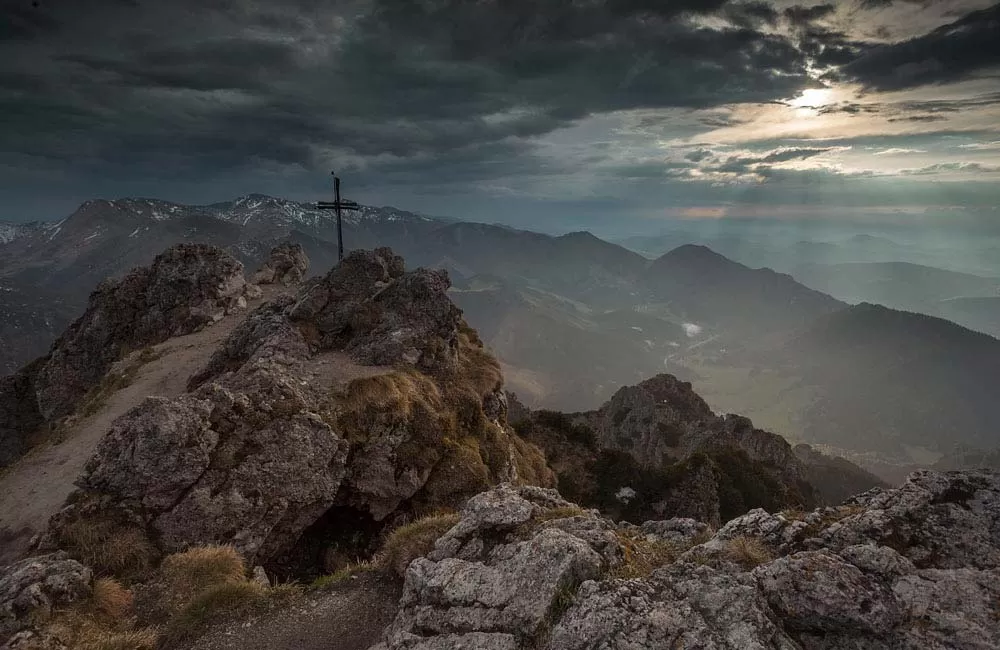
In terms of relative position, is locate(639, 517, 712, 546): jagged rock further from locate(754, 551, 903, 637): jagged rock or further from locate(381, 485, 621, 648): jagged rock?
locate(754, 551, 903, 637): jagged rock

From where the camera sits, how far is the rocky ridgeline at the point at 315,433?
19.2 metres

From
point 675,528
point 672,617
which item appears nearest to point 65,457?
point 672,617

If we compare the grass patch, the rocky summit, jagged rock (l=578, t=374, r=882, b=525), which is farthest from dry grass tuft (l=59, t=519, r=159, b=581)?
jagged rock (l=578, t=374, r=882, b=525)

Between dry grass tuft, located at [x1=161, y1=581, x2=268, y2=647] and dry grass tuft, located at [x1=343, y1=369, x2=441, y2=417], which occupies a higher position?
dry grass tuft, located at [x1=343, y1=369, x2=441, y2=417]

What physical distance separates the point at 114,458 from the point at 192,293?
107ft

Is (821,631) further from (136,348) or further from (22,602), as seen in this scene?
(136,348)

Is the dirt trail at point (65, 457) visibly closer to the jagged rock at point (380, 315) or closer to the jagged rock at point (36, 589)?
the jagged rock at point (36, 589)

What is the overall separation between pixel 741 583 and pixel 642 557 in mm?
2678

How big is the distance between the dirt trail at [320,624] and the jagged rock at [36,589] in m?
4.34

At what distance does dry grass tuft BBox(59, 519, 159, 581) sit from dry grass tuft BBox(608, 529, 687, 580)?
16.2 meters

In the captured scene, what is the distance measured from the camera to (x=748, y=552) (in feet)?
41.5

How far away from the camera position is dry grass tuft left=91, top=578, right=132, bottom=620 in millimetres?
13695

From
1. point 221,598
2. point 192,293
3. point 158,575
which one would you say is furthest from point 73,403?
point 221,598

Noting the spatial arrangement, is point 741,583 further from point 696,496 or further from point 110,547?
point 696,496
